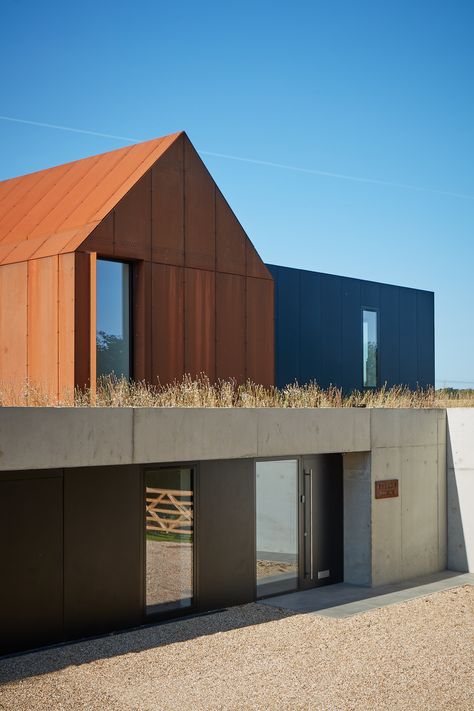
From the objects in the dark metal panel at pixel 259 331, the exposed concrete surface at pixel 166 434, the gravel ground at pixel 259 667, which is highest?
the dark metal panel at pixel 259 331

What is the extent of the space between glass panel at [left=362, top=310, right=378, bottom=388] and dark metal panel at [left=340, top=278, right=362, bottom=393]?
0.21 metres

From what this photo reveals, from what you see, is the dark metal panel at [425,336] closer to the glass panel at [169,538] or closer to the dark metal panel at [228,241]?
the dark metal panel at [228,241]

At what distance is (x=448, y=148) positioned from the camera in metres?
21.1

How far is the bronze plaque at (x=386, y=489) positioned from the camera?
46.0 ft

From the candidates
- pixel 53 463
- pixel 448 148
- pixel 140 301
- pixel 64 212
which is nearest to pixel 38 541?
pixel 53 463

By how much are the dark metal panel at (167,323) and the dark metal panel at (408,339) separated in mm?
10587

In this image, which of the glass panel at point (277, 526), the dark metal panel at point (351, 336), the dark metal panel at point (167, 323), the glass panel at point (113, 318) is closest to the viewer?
the glass panel at point (277, 526)

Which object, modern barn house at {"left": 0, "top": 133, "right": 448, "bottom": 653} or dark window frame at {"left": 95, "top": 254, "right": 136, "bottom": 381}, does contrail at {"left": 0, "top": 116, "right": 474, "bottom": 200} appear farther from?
dark window frame at {"left": 95, "top": 254, "right": 136, "bottom": 381}

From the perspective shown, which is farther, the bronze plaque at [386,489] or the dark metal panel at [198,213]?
the dark metal panel at [198,213]

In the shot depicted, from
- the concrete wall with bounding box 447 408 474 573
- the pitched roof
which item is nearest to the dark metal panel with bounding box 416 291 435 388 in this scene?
the concrete wall with bounding box 447 408 474 573

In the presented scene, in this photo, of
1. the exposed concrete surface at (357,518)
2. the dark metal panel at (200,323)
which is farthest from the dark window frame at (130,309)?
the exposed concrete surface at (357,518)

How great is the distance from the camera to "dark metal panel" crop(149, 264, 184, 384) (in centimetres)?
Result: 1414

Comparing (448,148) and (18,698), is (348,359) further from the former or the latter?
(18,698)

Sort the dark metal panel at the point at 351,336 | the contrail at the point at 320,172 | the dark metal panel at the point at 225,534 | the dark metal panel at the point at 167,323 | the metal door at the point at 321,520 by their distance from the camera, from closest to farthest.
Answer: the dark metal panel at the point at 225,534 → the metal door at the point at 321,520 → the dark metal panel at the point at 167,323 → the contrail at the point at 320,172 → the dark metal panel at the point at 351,336
